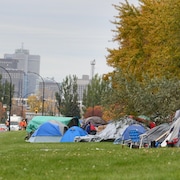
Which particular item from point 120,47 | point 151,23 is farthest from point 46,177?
point 120,47

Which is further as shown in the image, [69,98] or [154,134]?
[69,98]

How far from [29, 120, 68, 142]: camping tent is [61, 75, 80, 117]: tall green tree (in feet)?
192

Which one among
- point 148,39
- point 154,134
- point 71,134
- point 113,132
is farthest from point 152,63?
point 154,134

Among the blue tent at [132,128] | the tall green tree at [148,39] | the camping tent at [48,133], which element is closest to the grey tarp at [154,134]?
the blue tent at [132,128]

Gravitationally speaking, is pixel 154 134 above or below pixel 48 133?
above

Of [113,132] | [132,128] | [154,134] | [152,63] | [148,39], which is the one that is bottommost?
[113,132]

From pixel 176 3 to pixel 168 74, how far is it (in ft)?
15.0

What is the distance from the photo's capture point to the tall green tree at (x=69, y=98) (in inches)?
3871

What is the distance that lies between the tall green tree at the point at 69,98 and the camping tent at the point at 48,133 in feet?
192

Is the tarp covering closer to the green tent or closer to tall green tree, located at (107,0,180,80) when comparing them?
tall green tree, located at (107,0,180,80)

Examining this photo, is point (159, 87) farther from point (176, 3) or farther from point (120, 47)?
point (120, 47)

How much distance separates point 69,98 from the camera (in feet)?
325

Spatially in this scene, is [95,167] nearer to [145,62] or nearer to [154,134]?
[154,134]

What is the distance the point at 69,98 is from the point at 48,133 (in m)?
Answer: 61.0
